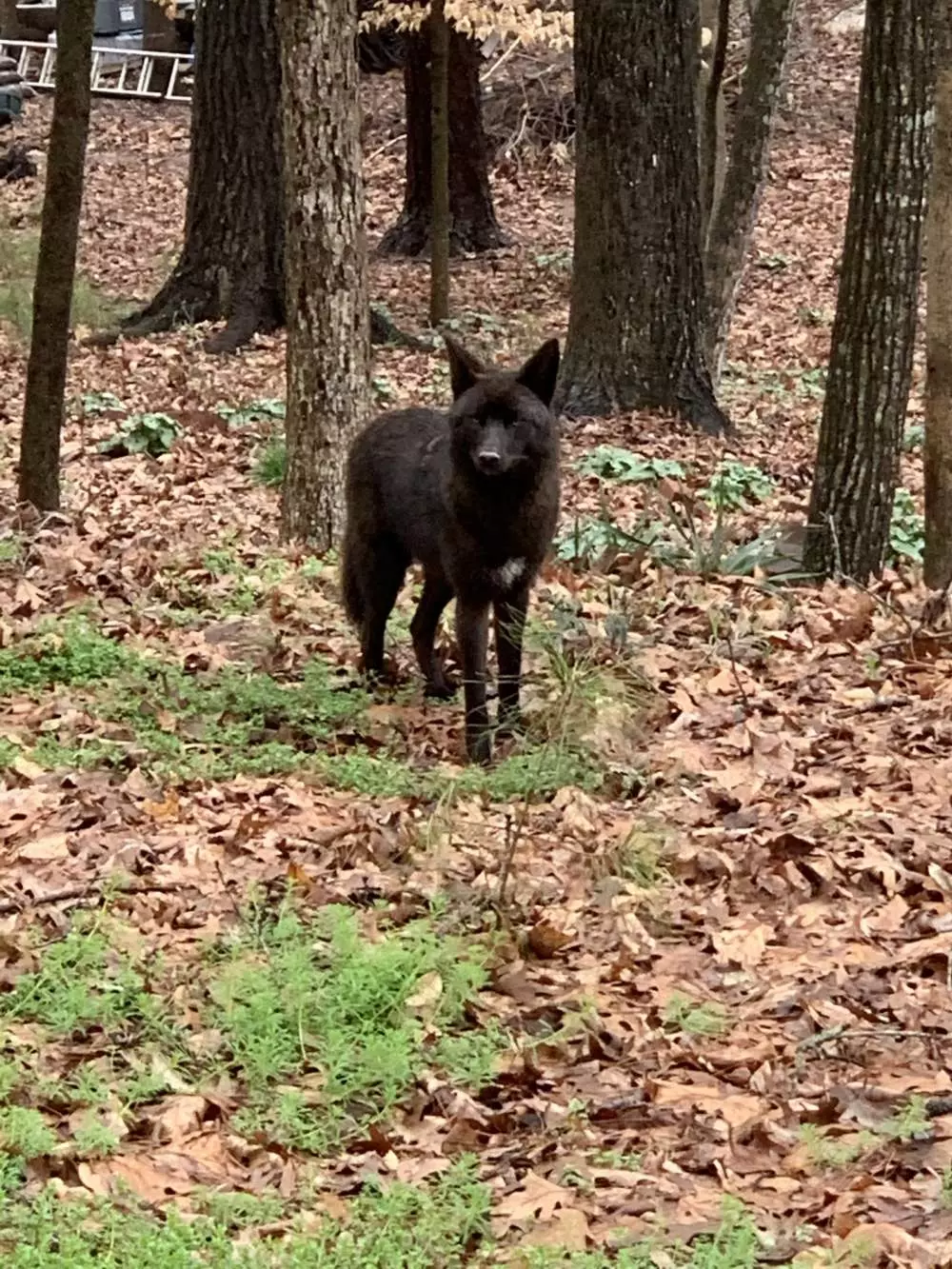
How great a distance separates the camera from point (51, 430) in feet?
34.6

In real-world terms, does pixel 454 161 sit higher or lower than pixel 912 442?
higher

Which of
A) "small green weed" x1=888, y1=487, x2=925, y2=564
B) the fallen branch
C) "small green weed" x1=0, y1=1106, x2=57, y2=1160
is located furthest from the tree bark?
"small green weed" x1=0, y1=1106, x2=57, y2=1160

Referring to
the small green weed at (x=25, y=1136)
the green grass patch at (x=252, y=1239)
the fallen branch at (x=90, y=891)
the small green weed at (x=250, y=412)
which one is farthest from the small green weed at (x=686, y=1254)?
the small green weed at (x=250, y=412)

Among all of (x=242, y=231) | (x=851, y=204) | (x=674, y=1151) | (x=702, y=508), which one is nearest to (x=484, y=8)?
(x=242, y=231)

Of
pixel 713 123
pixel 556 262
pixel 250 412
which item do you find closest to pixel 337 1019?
pixel 250 412

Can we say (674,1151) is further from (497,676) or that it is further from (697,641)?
(697,641)

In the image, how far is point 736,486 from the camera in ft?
39.5

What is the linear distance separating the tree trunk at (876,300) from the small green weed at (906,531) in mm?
593

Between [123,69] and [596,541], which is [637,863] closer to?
[596,541]

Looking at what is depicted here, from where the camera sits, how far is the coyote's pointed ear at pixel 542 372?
24.3ft

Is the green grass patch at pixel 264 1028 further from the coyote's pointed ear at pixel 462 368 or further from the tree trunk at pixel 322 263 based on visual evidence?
the tree trunk at pixel 322 263

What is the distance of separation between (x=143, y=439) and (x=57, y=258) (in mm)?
2986

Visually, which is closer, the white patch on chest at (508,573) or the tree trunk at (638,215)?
the white patch on chest at (508,573)

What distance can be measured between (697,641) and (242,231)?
9.22 m
